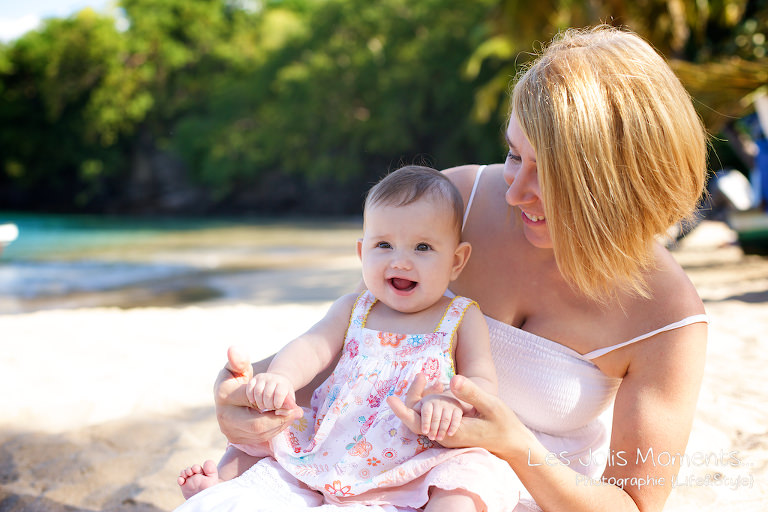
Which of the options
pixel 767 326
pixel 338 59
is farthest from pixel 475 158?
pixel 767 326

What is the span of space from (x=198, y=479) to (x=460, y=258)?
877 millimetres

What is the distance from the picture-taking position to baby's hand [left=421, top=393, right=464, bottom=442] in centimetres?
141

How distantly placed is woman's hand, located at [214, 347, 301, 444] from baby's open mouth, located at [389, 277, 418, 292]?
436mm

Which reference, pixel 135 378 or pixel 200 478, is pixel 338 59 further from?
pixel 200 478

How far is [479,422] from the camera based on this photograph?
1455 mm

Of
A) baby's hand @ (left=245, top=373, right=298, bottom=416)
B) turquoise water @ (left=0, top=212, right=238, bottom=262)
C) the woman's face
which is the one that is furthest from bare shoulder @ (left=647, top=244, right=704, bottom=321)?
turquoise water @ (left=0, top=212, right=238, bottom=262)

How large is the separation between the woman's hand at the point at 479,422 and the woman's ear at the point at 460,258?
18.7 inches

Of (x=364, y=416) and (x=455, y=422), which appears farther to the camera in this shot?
(x=364, y=416)

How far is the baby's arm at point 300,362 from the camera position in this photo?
153cm

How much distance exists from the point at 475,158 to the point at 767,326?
68.8 feet

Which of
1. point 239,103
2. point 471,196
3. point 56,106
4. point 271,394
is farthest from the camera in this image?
point 56,106

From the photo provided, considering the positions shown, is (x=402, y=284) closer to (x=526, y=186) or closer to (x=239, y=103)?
(x=526, y=186)

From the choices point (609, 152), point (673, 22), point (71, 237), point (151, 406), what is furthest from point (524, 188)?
point (71, 237)

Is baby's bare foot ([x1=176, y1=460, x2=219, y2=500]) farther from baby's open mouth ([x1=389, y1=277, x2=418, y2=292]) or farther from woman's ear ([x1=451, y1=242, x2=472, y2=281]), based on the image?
woman's ear ([x1=451, y1=242, x2=472, y2=281])
